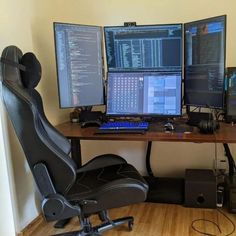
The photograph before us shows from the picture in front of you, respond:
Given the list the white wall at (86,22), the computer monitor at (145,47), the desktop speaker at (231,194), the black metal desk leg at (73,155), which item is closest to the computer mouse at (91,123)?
the black metal desk leg at (73,155)

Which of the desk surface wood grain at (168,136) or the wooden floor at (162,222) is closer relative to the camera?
the desk surface wood grain at (168,136)

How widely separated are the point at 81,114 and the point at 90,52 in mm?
495

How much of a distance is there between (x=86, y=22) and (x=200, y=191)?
5.74 feet

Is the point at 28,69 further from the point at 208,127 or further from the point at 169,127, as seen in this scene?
the point at 208,127

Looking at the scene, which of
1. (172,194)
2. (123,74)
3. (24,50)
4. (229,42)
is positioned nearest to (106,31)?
(123,74)

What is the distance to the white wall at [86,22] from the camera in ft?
6.88

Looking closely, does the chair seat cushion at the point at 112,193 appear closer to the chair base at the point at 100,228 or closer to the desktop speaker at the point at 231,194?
the chair base at the point at 100,228

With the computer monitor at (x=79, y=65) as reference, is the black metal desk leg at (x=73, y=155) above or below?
below

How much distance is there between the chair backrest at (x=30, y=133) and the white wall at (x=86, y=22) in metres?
0.42

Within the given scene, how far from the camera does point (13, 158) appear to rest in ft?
6.79

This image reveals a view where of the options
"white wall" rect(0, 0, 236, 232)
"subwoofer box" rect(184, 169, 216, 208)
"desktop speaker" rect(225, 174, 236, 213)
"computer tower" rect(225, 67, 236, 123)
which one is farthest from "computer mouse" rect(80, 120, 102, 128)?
"desktop speaker" rect(225, 174, 236, 213)

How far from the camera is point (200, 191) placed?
241cm

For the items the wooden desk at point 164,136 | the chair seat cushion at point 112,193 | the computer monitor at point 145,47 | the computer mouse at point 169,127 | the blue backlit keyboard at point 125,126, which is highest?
the computer monitor at point 145,47

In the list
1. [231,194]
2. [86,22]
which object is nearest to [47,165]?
[231,194]
